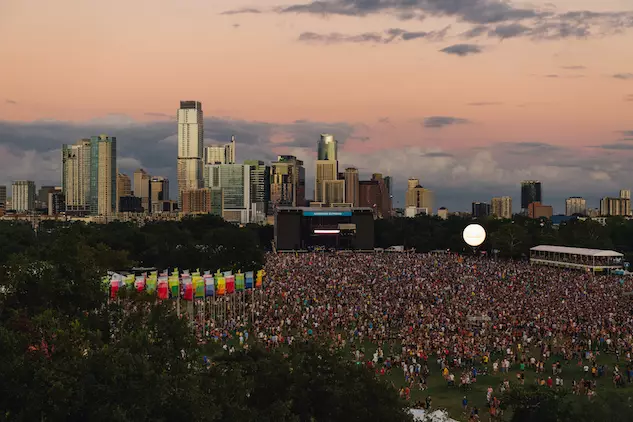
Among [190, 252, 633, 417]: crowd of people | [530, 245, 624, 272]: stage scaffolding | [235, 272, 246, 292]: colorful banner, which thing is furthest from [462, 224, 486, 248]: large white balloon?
[235, 272, 246, 292]: colorful banner

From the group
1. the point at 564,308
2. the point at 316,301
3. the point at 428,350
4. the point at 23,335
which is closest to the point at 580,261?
the point at 564,308

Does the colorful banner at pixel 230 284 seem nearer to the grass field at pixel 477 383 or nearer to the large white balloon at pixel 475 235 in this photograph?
the grass field at pixel 477 383

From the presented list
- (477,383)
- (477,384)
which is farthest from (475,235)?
(477,384)

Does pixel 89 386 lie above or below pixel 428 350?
above

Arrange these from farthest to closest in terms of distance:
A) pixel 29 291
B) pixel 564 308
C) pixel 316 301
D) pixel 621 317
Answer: pixel 316 301, pixel 564 308, pixel 621 317, pixel 29 291

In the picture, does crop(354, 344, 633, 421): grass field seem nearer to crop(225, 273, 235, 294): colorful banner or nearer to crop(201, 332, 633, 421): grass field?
crop(201, 332, 633, 421): grass field

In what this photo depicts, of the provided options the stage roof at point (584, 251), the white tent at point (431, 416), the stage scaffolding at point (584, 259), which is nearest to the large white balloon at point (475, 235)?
the stage roof at point (584, 251)

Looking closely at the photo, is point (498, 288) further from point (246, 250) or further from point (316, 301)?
point (246, 250)

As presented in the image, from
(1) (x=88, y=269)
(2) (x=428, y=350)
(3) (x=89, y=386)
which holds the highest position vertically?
(1) (x=88, y=269)

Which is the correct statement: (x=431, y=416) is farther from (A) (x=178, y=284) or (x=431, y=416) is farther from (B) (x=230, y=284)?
(B) (x=230, y=284)
